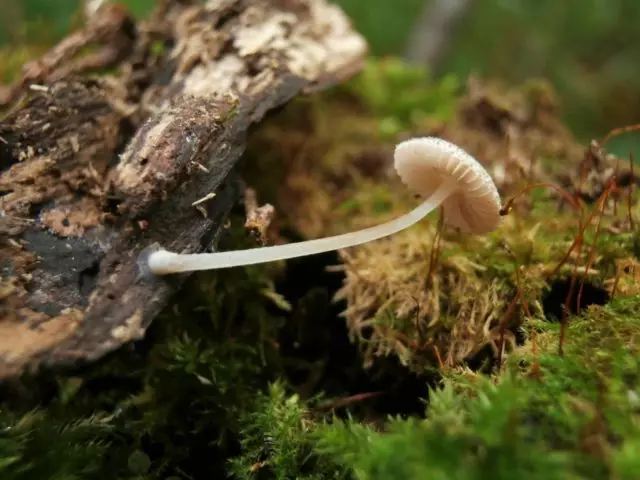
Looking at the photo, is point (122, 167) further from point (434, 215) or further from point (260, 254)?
point (434, 215)

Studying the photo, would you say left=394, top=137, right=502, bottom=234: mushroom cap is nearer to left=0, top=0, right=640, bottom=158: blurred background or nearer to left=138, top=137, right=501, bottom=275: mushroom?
left=138, top=137, right=501, bottom=275: mushroom

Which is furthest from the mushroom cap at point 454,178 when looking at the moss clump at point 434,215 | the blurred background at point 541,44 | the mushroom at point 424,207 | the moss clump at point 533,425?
the blurred background at point 541,44

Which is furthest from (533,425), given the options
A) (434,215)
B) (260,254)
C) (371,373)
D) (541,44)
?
(541,44)

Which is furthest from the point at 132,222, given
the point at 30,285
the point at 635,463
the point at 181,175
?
the point at 635,463

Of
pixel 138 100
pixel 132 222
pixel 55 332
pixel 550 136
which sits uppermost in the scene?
pixel 138 100

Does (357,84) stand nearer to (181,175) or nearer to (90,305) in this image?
(181,175)

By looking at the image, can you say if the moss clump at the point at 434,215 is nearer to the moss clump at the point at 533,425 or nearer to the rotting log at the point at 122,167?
the moss clump at the point at 533,425
